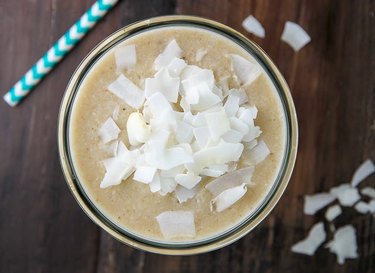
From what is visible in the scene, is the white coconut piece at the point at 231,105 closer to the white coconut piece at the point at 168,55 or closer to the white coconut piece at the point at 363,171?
the white coconut piece at the point at 168,55

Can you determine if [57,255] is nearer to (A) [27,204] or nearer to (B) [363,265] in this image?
(A) [27,204]

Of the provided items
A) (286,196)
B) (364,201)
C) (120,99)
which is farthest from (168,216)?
(364,201)

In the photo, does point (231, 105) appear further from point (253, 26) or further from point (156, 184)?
point (253, 26)

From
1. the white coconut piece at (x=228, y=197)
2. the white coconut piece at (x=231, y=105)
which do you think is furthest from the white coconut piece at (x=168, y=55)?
the white coconut piece at (x=228, y=197)

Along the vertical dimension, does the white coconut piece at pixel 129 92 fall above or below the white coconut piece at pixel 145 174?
above

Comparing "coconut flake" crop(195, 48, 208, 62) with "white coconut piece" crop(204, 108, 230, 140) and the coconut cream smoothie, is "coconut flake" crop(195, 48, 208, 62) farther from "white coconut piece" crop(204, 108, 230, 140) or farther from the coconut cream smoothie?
"white coconut piece" crop(204, 108, 230, 140)

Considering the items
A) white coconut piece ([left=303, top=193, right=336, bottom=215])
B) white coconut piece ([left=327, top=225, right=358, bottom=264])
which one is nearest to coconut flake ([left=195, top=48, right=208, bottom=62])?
white coconut piece ([left=303, top=193, right=336, bottom=215])

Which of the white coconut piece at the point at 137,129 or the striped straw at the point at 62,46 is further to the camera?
the striped straw at the point at 62,46

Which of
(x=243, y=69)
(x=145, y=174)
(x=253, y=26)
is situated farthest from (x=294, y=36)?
(x=145, y=174)
